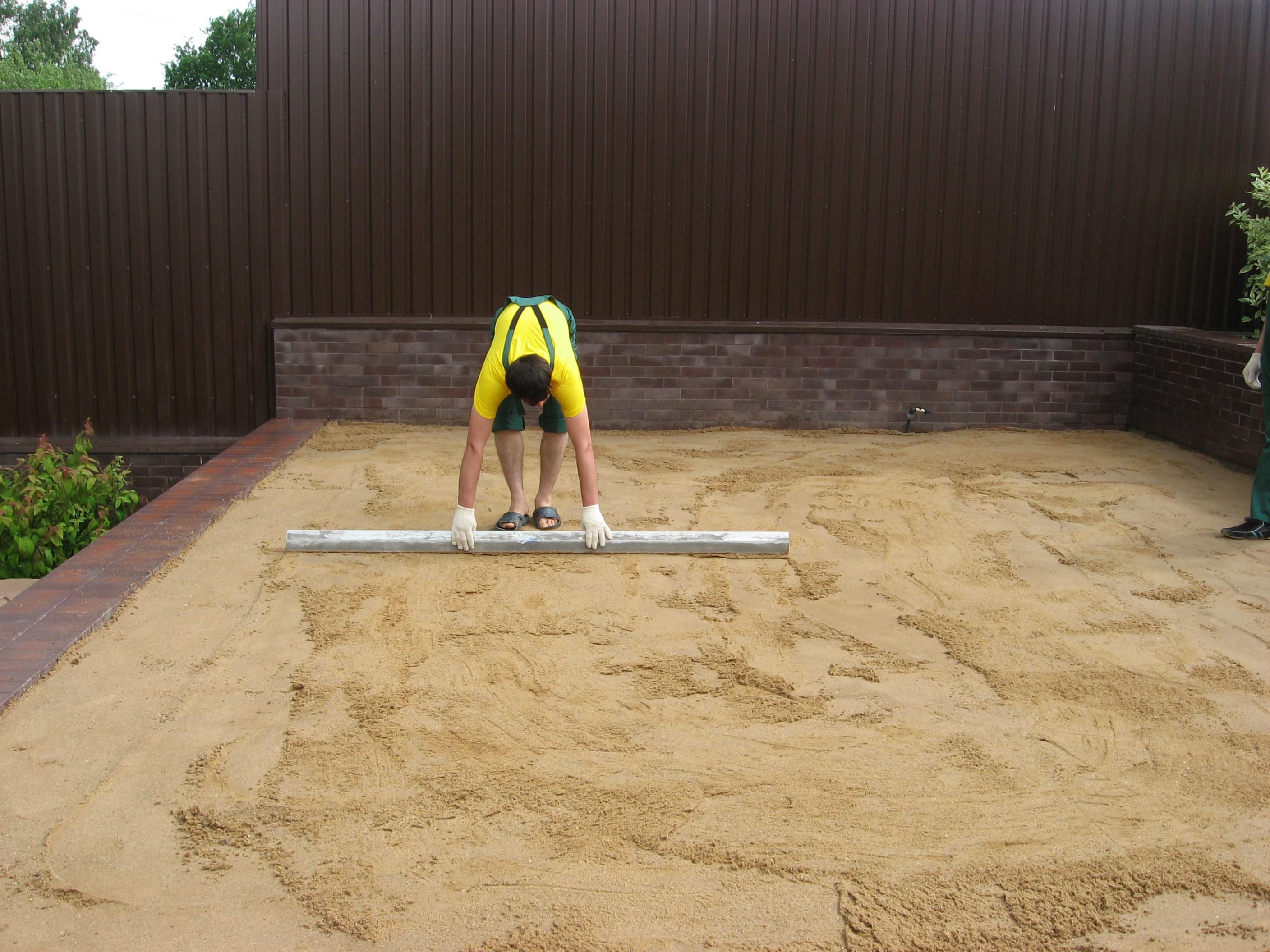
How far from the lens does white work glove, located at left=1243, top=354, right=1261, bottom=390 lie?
627 cm

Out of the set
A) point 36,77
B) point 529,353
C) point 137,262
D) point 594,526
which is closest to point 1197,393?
point 594,526

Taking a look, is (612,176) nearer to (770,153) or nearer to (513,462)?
(770,153)

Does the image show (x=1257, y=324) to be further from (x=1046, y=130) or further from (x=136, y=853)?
(x=136, y=853)

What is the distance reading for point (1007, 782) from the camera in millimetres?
3318

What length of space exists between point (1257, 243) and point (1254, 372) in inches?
98.2

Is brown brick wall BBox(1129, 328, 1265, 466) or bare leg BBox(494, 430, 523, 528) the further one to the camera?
brown brick wall BBox(1129, 328, 1265, 466)

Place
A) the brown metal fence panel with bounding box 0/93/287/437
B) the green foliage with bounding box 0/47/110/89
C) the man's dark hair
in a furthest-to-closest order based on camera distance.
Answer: the green foliage with bounding box 0/47/110/89
the brown metal fence panel with bounding box 0/93/287/437
the man's dark hair

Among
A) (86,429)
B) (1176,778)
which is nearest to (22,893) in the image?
(1176,778)

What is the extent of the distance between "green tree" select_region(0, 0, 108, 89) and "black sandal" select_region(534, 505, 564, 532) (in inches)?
1723

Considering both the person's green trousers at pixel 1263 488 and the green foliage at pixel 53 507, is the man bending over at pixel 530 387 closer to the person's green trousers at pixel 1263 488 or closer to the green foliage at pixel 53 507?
the green foliage at pixel 53 507

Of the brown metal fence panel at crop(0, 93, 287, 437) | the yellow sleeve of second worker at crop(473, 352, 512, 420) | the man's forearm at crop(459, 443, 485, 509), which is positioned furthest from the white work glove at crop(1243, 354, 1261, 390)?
the brown metal fence panel at crop(0, 93, 287, 437)

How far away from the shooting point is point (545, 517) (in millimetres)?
5746

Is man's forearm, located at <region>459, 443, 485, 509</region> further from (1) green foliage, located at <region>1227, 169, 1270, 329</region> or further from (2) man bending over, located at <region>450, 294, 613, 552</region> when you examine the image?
(1) green foliage, located at <region>1227, 169, 1270, 329</region>

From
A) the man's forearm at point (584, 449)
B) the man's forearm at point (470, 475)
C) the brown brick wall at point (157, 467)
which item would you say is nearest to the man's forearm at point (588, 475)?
the man's forearm at point (584, 449)
